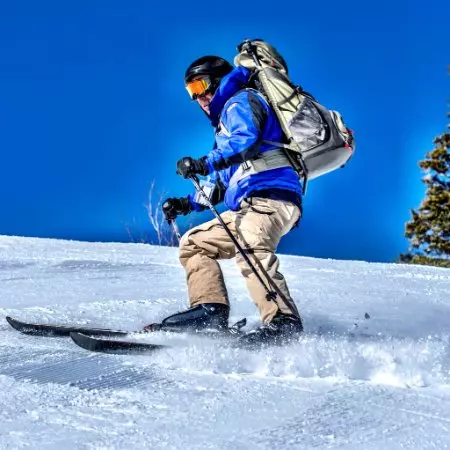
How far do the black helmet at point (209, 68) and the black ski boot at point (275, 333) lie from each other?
1.49m

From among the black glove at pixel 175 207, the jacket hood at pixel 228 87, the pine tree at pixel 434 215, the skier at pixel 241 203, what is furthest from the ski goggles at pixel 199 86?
the pine tree at pixel 434 215

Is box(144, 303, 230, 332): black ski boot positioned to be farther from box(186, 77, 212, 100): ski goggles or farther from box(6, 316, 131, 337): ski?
box(186, 77, 212, 100): ski goggles

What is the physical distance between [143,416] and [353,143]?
2.29 meters

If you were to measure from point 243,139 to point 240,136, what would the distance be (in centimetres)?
3

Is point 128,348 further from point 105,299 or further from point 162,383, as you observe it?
point 105,299

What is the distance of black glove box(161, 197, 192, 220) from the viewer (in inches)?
164

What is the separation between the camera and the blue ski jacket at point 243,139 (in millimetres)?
3535

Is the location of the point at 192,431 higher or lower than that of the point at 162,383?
lower

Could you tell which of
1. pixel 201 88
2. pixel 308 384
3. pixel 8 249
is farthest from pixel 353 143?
pixel 8 249

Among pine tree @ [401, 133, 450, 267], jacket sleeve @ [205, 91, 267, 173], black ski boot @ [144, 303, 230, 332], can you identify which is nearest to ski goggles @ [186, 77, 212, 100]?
jacket sleeve @ [205, 91, 267, 173]

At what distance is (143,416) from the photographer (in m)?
2.13

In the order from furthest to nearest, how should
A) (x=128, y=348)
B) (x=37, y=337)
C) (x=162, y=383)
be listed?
1. (x=37, y=337)
2. (x=128, y=348)
3. (x=162, y=383)

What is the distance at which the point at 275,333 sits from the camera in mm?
3367

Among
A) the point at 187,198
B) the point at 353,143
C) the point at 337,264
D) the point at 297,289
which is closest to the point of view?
the point at 353,143
